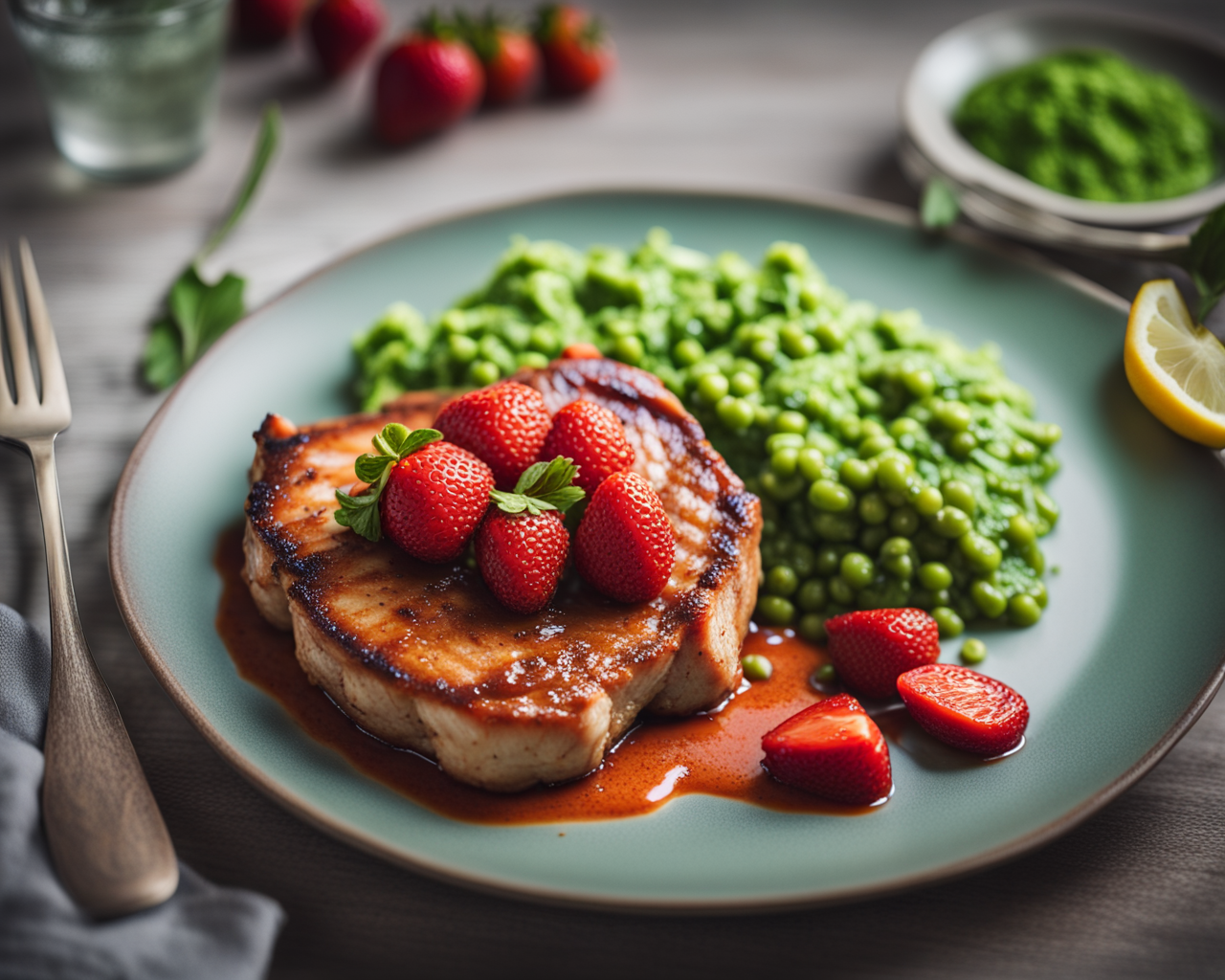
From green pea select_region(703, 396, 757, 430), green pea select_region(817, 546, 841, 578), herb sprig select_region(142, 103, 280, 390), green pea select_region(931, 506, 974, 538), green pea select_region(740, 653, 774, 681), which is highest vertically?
green pea select_region(703, 396, 757, 430)

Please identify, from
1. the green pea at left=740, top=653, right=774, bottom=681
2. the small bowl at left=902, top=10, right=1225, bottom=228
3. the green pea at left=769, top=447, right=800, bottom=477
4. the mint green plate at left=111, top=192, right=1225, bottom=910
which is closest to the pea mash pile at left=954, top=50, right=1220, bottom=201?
the small bowl at left=902, top=10, right=1225, bottom=228

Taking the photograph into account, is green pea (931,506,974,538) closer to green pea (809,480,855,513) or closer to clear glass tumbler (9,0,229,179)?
green pea (809,480,855,513)

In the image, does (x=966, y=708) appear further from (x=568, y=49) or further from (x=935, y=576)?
(x=568, y=49)

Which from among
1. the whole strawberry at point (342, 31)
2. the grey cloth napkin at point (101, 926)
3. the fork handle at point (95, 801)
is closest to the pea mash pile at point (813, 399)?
the fork handle at point (95, 801)

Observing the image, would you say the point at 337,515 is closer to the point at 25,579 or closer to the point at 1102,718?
the point at 25,579

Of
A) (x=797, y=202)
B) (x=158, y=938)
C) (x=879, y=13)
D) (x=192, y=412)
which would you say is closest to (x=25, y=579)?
(x=192, y=412)

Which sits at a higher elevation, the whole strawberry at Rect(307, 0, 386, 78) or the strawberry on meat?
the whole strawberry at Rect(307, 0, 386, 78)

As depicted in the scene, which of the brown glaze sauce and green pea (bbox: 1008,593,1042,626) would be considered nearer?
the brown glaze sauce
